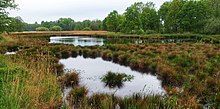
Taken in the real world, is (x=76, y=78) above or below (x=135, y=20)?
below

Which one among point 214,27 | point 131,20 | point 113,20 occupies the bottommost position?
point 214,27

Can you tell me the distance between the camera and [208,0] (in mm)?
65000

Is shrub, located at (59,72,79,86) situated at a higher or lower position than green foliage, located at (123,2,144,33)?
lower

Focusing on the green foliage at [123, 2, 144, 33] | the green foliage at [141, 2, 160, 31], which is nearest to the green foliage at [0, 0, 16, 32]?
the green foliage at [123, 2, 144, 33]

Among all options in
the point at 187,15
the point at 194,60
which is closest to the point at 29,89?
the point at 194,60

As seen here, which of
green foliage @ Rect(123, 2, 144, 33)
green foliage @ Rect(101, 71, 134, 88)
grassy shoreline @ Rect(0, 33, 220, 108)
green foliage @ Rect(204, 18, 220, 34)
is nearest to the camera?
grassy shoreline @ Rect(0, 33, 220, 108)

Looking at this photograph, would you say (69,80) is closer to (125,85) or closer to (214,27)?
(125,85)

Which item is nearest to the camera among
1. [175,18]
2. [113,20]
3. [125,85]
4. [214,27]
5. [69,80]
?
[69,80]

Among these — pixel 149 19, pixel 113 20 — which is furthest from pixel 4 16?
pixel 113 20

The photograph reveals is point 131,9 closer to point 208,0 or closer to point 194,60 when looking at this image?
point 208,0

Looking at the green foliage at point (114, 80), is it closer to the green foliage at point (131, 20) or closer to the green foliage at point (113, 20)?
the green foliage at point (131, 20)

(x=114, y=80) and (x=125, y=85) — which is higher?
(x=114, y=80)

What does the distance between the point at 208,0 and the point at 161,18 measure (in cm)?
1360

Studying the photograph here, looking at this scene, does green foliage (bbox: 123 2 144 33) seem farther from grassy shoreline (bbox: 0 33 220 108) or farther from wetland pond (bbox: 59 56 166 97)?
wetland pond (bbox: 59 56 166 97)
